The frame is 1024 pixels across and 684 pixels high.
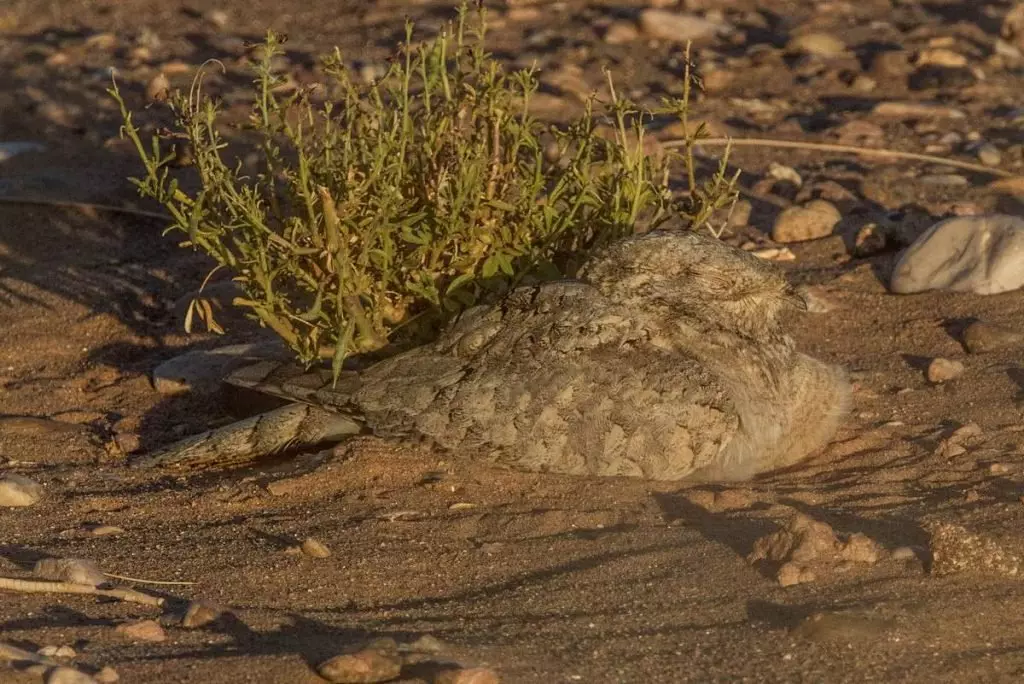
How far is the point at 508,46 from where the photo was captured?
Answer: 37.2ft

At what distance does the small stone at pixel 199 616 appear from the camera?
359 cm

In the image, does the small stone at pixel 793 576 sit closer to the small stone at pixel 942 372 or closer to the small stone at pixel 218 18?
the small stone at pixel 942 372

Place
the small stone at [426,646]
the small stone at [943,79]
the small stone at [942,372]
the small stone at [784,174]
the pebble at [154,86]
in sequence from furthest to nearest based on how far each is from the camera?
1. the pebble at [154,86]
2. the small stone at [943,79]
3. the small stone at [784,174]
4. the small stone at [942,372]
5. the small stone at [426,646]

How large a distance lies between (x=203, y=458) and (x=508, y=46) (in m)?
6.85

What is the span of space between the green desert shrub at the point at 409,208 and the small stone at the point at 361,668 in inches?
66.6

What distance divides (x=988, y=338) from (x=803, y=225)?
1.69 meters

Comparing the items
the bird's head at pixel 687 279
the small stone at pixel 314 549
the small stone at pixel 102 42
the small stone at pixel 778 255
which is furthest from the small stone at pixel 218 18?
the small stone at pixel 314 549

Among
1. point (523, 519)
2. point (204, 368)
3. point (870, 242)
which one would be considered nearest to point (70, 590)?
point (523, 519)

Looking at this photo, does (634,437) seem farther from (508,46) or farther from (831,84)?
(508,46)

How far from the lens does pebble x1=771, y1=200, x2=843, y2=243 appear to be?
7.43 m

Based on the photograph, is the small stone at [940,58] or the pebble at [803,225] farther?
the small stone at [940,58]

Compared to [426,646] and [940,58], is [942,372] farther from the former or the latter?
[940,58]

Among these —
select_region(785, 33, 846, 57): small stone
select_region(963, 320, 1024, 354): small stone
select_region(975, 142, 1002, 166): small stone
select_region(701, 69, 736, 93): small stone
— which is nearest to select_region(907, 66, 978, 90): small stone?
select_region(785, 33, 846, 57): small stone

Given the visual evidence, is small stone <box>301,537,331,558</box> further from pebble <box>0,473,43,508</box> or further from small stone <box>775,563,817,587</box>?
small stone <box>775,563,817,587</box>
